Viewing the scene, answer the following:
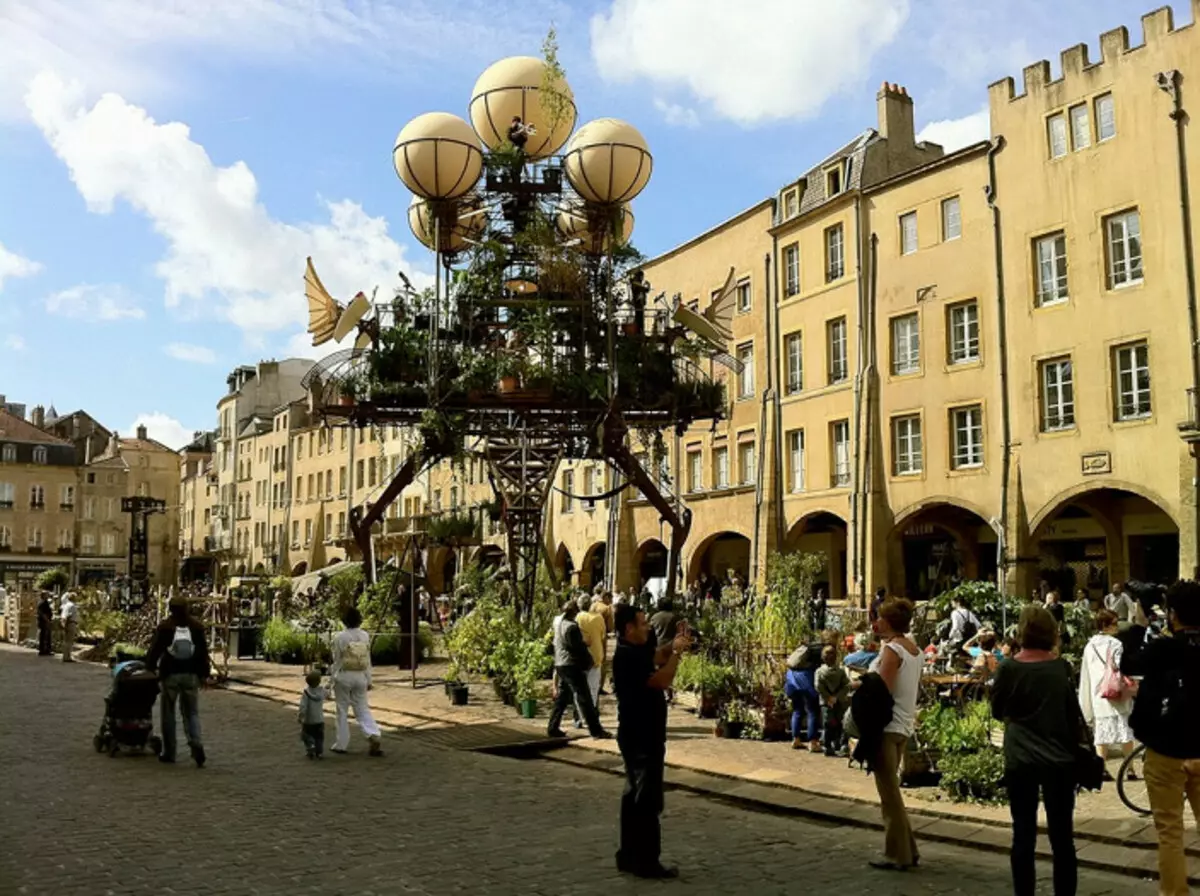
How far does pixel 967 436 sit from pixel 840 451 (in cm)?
459

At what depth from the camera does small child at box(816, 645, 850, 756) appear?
1230 cm

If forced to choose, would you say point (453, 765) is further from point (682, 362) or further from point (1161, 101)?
point (1161, 101)

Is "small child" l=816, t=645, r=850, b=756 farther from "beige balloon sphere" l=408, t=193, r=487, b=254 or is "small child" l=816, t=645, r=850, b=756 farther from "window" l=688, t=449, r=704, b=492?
"window" l=688, t=449, r=704, b=492

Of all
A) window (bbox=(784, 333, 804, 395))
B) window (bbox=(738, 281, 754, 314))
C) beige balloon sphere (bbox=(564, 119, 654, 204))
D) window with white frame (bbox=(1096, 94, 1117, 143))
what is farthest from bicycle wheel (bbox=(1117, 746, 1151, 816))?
window (bbox=(738, 281, 754, 314))

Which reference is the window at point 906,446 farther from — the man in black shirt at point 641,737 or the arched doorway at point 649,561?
the man in black shirt at point 641,737

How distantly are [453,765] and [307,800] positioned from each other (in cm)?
224

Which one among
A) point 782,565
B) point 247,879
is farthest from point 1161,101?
point 247,879

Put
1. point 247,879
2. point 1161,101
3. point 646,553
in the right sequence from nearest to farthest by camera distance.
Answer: point 247,879, point 1161,101, point 646,553

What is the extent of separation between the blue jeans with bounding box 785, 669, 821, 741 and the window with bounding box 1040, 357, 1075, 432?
15.8 metres

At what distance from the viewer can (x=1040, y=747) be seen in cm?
627

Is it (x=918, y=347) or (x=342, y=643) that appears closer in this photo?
(x=342, y=643)

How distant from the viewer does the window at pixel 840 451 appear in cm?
3256

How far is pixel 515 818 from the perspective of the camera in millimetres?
9289

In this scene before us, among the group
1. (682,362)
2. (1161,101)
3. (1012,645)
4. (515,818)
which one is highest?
(1161,101)
